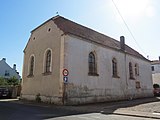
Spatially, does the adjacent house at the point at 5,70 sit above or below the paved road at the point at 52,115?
above

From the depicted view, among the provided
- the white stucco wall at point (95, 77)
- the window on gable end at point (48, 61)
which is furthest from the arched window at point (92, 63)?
the window on gable end at point (48, 61)

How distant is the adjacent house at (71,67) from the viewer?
17.2 meters

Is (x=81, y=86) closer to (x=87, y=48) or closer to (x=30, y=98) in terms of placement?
(x=87, y=48)

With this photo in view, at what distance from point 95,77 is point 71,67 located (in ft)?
11.6

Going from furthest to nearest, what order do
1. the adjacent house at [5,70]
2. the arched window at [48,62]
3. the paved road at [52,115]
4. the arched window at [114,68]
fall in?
the adjacent house at [5,70], the arched window at [114,68], the arched window at [48,62], the paved road at [52,115]

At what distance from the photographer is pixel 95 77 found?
1973cm

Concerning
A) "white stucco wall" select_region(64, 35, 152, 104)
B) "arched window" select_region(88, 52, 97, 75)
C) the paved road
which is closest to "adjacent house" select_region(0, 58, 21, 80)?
"white stucco wall" select_region(64, 35, 152, 104)

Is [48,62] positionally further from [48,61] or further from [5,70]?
[5,70]

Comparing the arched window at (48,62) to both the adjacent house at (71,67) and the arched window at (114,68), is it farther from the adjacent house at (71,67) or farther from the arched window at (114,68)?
the arched window at (114,68)

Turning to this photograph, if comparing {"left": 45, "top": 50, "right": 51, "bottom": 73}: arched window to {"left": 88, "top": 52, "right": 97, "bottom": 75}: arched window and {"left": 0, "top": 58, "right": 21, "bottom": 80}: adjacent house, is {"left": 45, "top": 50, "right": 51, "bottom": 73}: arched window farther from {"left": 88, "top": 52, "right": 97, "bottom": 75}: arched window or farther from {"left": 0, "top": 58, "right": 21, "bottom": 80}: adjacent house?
{"left": 0, "top": 58, "right": 21, "bottom": 80}: adjacent house

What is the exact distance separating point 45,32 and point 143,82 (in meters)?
17.3

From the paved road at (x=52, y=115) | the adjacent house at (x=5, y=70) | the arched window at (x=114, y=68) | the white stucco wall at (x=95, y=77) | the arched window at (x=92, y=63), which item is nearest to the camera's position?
the paved road at (x=52, y=115)

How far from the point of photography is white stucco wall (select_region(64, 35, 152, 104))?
683 inches

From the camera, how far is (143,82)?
2959cm
